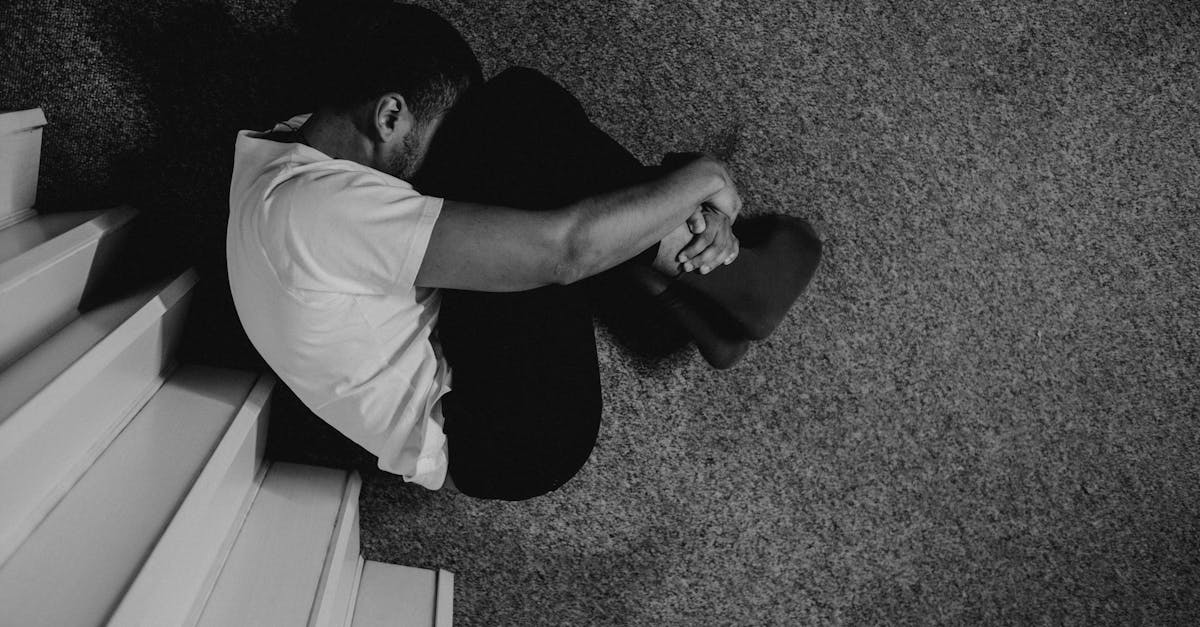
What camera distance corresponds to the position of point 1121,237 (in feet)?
3.99

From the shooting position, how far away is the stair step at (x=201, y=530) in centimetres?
59

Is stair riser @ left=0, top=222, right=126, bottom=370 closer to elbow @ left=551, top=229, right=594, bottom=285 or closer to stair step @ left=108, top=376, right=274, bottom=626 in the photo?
stair step @ left=108, top=376, right=274, bottom=626

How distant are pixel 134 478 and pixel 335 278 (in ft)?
0.98

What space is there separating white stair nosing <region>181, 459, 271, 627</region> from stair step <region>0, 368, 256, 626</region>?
0.09 m

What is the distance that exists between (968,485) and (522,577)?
79 centimetres

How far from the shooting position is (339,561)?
89 centimetres

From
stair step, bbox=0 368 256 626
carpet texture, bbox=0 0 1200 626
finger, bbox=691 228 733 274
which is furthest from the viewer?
carpet texture, bbox=0 0 1200 626

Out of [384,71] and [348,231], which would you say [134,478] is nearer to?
[348,231]

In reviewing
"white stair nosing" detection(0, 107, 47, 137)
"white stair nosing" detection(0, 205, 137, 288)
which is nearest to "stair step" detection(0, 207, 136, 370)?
"white stair nosing" detection(0, 205, 137, 288)

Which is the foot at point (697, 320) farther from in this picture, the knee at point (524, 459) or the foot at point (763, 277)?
the knee at point (524, 459)

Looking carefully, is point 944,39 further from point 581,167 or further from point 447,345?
point 447,345

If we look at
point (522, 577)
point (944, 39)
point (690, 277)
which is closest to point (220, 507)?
point (522, 577)

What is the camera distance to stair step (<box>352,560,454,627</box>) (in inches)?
42.0

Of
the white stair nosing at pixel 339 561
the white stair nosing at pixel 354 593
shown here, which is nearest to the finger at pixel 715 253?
the white stair nosing at pixel 339 561
